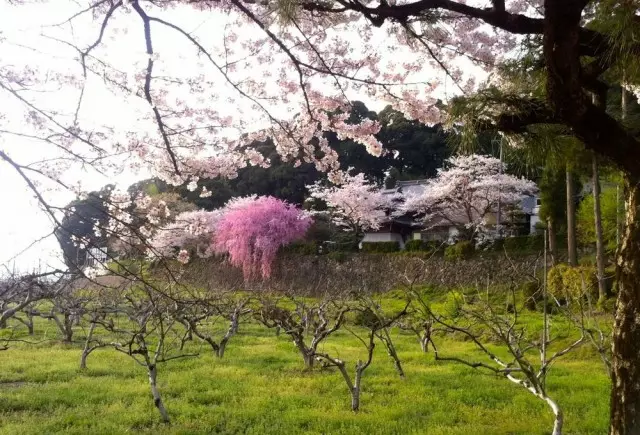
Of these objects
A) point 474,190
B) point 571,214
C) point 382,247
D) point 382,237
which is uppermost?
point 474,190

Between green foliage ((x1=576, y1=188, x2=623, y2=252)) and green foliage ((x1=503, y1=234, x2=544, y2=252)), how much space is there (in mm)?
1525

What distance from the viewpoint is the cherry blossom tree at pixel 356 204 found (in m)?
26.3

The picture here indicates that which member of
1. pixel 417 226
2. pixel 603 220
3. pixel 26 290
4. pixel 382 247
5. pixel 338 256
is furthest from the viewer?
pixel 417 226

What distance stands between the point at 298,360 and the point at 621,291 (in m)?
6.83

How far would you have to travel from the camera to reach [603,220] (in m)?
16.7

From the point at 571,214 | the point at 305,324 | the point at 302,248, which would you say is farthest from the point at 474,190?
the point at 305,324

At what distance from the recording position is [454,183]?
Result: 23.3m

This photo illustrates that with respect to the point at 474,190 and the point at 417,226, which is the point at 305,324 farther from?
the point at 417,226

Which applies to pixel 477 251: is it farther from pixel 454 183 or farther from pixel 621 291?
pixel 621 291

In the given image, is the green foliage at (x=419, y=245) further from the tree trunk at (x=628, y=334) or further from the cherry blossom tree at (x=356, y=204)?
the tree trunk at (x=628, y=334)

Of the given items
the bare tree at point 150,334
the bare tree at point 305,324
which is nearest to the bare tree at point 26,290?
the bare tree at point 150,334

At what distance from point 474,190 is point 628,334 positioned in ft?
69.6

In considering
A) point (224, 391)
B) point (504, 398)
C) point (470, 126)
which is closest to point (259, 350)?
point (224, 391)

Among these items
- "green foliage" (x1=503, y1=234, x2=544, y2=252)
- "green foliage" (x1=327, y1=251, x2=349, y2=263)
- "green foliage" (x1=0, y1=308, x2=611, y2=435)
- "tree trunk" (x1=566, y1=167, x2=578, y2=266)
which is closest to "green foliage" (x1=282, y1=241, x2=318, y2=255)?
"green foliage" (x1=327, y1=251, x2=349, y2=263)
